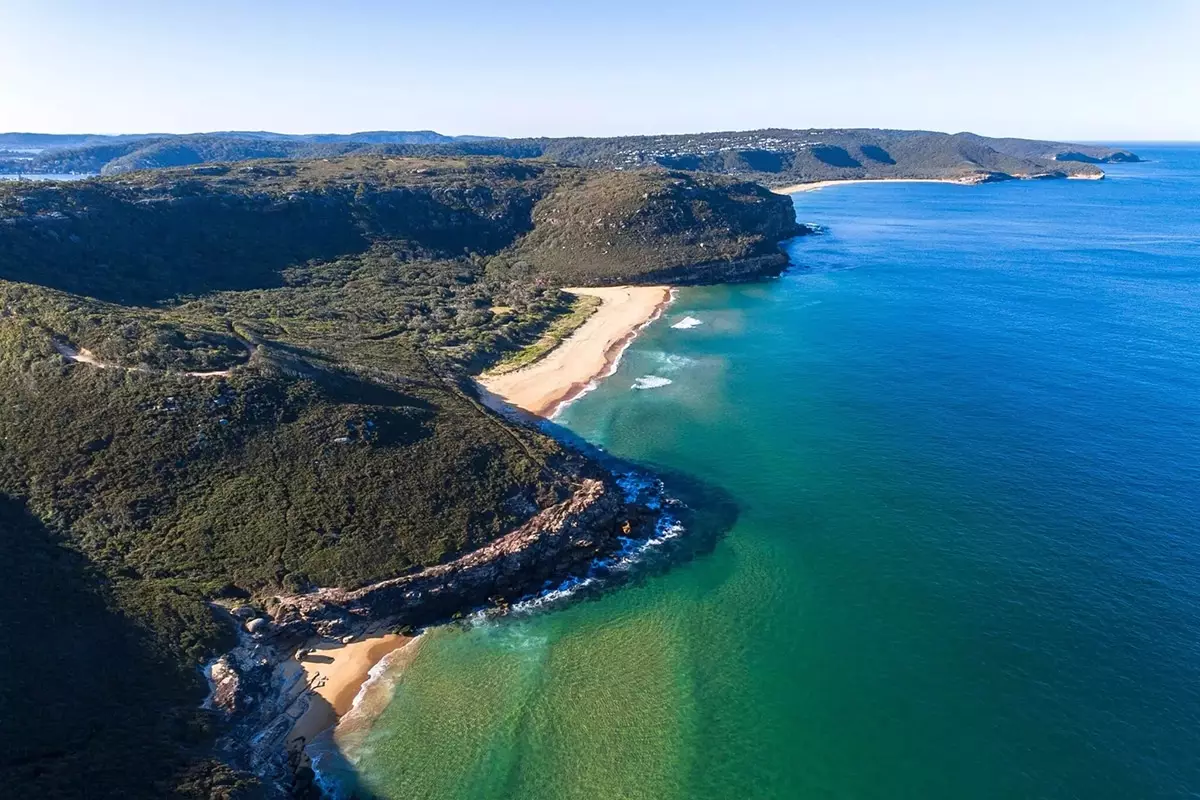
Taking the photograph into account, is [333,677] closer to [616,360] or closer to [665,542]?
[665,542]

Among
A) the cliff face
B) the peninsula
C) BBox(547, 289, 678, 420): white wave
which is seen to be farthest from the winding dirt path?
the cliff face

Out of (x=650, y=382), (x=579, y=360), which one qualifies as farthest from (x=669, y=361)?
(x=579, y=360)

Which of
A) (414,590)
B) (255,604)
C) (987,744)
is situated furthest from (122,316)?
(987,744)

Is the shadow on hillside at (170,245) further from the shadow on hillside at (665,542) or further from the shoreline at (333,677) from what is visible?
the shoreline at (333,677)

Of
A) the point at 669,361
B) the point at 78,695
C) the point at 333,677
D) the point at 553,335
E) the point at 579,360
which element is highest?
the point at 553,335

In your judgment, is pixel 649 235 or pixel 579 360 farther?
pixel 649 235

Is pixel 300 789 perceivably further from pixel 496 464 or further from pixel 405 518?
pixel 496 464
